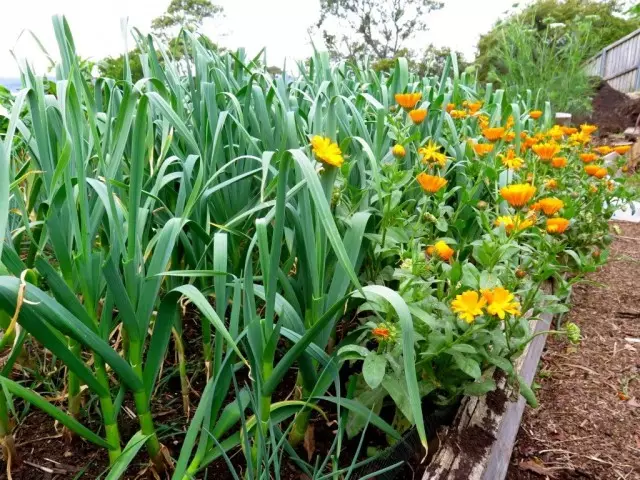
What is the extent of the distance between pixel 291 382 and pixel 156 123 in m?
0.73

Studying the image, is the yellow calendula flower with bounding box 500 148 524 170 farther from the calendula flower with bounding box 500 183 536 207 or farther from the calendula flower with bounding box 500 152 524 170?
the calendula flower with bounding box 500 183 536 207

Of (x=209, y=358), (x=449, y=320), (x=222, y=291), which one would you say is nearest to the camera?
(x=222, y=291)

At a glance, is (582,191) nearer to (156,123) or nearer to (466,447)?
(466,447)

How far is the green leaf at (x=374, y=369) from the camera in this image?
848 millimetres

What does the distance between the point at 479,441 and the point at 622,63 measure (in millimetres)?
10885

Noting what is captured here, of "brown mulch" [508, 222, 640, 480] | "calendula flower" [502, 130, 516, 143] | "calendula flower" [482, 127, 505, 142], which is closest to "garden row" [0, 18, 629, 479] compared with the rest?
"calendula flower" [482, 127, 505, 142]

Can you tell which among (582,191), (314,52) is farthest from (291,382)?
(582,191)

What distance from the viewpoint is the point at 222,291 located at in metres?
0.86

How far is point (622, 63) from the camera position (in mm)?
9852

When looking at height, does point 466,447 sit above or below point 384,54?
below

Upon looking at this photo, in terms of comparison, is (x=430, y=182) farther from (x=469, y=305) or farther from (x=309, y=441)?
(x=309, y=441)

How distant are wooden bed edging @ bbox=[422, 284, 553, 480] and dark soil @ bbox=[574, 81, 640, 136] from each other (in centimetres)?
742

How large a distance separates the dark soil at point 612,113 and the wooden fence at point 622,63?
0.62 m

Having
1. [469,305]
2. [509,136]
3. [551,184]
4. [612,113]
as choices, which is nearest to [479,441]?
[469,305]
